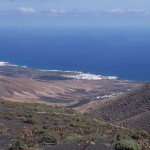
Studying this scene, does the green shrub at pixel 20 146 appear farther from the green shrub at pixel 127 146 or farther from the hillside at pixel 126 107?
the hillside at pixel 126 107

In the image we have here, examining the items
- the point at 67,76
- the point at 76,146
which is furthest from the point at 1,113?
the point at 67,76

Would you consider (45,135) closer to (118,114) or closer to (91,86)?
(118,114)

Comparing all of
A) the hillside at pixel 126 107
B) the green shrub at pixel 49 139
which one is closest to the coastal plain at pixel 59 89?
the hillside at pixel 126 107

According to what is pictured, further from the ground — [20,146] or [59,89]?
[20,146]

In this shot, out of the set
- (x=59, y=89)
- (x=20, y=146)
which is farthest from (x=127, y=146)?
(x=59, y=89)

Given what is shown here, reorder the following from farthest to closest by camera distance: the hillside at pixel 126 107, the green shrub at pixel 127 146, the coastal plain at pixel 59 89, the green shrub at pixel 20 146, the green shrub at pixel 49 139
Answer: the coastal plain at pixel 59 89, the hillside at pixel 126 107, the green shrub at pixel 49 139, the green shrub at pixel 127 146, the green shrub at pixel 20 146

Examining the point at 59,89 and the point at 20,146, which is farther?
the point at 59,89

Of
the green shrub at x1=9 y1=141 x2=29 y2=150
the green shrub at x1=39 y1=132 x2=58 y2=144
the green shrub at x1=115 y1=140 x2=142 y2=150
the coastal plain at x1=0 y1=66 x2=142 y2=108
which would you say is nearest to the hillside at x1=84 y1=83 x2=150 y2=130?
the coastal plain at x1=0 y1=66 x2=142 y2=108

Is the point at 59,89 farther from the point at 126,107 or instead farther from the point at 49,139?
the point at 49,139

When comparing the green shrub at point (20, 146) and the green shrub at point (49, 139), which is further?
the green shrub at point (49, 139)

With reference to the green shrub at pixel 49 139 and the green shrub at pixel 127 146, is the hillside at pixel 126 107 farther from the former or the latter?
the green shrub at pixel 127 146

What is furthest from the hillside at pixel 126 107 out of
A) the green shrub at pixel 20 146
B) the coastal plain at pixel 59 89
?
the green shrub at pixel 20 146

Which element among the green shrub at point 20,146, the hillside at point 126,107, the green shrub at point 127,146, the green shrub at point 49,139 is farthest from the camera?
the hillside at point 126,107
